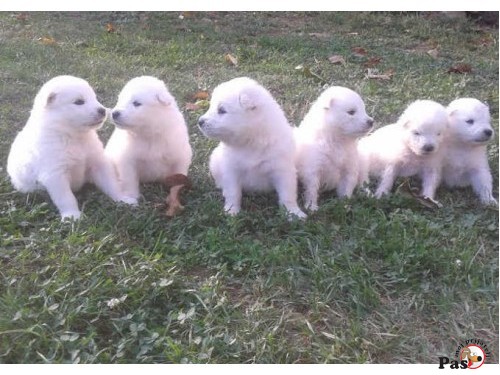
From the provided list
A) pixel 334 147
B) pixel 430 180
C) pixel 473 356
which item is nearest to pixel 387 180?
pixel 430 180

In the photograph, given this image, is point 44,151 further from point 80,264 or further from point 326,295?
point 326,295

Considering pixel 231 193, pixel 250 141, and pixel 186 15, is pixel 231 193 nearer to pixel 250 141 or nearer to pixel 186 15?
pixel 250 141

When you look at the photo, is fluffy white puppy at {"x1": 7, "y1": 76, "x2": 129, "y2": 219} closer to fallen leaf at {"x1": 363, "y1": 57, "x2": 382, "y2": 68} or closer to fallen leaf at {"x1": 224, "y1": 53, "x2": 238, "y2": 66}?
fallen leaf at {"x1": 224, "y1": 53, "x2": 238, "y2": 66}

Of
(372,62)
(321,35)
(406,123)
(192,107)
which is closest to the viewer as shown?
(406,123)

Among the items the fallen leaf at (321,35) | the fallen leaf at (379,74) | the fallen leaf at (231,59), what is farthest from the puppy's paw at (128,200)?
the fallen leaf at (321,35)

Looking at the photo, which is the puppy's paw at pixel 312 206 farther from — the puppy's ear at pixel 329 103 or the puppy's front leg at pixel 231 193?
the puppy's ear at pixel 329 103

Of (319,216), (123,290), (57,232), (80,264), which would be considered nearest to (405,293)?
(319,216)
